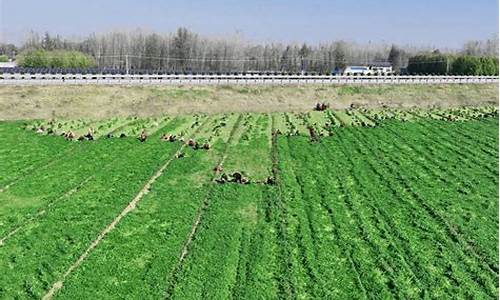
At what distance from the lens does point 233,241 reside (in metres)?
19.9

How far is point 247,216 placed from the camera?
22.5m

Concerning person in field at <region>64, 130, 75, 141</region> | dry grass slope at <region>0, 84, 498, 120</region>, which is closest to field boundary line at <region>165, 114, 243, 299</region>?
person in field at <region>64, 130, 75, 141</region>

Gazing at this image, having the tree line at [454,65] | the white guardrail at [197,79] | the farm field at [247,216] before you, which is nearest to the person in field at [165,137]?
the farm field at [247,216]

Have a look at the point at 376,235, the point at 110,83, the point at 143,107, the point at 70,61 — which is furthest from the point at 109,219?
the point at 70,61

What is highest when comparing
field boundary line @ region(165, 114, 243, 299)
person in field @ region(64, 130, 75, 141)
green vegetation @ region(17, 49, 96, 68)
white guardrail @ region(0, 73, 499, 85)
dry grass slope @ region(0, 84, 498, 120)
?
green vegetation @ region(17, 49, 96, 68)

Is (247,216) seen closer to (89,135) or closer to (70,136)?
(89,135)

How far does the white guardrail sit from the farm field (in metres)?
14.1

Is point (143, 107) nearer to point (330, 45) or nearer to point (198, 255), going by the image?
point (198, 255)

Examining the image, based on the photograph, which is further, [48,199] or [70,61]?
[70,61]

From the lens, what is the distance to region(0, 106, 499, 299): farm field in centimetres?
1700

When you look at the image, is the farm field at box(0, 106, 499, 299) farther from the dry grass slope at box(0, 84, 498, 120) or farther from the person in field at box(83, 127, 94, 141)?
the dry grass slope at box(0, 84, 498, 120)

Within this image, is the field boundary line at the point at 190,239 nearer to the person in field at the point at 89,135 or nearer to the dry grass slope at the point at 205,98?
the person in field at the point at 89,135

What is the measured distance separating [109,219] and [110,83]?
34622 millimetres

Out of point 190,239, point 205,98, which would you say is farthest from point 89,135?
point 190,239
